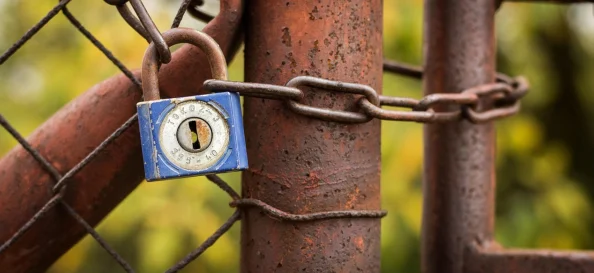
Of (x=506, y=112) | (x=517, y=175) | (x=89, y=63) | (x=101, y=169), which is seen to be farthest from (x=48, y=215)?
(x=517, y=175)

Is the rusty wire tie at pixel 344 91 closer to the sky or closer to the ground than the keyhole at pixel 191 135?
closer to the sky

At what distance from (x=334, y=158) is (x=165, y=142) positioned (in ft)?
0.50

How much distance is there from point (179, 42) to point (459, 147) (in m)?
0.42

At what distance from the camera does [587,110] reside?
2.57 meters

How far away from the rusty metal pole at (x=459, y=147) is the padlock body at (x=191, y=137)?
39 cm

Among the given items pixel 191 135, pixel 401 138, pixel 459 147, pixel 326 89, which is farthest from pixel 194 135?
pixel 401 138

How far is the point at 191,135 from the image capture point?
1.86 feet

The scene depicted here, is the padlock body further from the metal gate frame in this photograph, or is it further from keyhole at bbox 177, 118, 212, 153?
the metal gate frame

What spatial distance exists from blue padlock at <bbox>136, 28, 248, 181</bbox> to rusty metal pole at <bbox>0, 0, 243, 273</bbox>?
0.09 metres

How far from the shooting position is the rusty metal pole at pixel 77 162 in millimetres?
661

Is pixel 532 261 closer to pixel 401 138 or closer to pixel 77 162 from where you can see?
pixel 77 162


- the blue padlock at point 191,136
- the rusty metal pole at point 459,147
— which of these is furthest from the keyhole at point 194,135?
the rusty metal pole at point 459,147

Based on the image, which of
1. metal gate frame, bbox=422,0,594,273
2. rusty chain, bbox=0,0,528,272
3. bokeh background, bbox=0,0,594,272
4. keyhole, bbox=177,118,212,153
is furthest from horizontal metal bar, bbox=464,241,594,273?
bokeh background, bbox=0,0,594,272

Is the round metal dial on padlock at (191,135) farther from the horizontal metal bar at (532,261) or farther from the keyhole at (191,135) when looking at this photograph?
the horizontal metal bar at (532,261)
